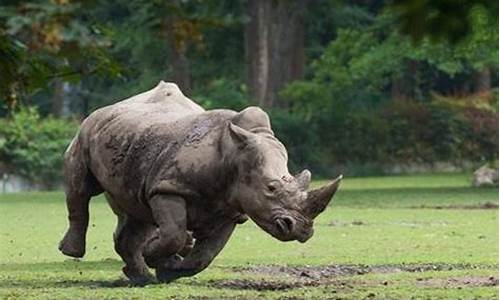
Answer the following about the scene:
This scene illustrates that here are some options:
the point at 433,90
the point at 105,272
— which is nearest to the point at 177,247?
the point at 105,272

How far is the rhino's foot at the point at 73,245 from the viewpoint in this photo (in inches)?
523

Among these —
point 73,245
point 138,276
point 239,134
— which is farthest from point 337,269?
point 239,134

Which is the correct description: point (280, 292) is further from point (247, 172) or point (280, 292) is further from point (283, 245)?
point (283, 245)

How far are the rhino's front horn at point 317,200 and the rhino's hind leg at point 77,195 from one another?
2.53 metres

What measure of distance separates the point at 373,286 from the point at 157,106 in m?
2.17

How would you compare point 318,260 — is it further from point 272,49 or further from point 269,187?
point 272,49

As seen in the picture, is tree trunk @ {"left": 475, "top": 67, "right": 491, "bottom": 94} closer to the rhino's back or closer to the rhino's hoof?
the rhino's back

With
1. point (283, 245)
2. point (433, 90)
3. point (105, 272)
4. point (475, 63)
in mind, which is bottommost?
point (433, 90)

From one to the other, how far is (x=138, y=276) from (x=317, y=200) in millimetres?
2123

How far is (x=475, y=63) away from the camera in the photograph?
3459cm

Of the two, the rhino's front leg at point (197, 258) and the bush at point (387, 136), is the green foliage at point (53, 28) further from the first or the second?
the bush at point (387, 136)

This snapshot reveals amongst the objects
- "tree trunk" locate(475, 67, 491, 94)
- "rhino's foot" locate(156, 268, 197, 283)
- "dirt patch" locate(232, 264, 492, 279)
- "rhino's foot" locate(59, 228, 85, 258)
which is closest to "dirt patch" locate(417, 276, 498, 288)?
"dirt patch" locate(232, 264, 492, 279)

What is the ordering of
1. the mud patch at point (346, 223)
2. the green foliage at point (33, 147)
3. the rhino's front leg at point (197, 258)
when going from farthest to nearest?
the green foliage at point (33, 147)
the mud patch at point (346, 223)
the rhino's front leg at point (197, 258)

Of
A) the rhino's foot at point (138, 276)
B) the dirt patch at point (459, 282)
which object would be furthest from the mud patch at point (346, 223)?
the rhino's foot at point (138, 276)
